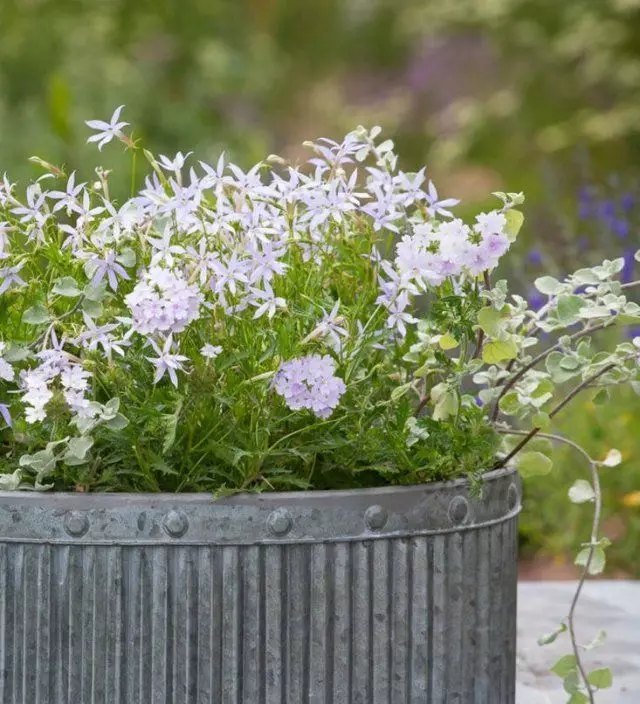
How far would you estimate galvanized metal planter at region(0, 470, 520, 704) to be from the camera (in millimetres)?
1618

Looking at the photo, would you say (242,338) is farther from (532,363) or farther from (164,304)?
(532,363)

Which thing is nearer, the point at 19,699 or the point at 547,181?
the point at 19,699

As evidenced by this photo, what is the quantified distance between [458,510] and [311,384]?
0.96 feet

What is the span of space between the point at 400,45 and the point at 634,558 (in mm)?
14038

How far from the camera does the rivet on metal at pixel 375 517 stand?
5.41 feet

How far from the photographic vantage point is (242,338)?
170 centimetres

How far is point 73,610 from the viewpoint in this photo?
164cm

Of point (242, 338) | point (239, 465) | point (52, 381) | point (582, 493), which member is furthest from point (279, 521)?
point (582, 493)

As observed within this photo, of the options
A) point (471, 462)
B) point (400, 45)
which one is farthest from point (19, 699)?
point (400, 45)

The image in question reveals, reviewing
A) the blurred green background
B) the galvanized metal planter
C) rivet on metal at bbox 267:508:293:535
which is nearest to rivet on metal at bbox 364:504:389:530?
the galvanized metal planter

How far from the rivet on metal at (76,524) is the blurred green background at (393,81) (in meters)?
6.14

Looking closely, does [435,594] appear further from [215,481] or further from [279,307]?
[279,307]

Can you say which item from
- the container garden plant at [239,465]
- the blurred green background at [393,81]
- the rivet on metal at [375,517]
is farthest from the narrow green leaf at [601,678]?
the blurred green background at [393,81]

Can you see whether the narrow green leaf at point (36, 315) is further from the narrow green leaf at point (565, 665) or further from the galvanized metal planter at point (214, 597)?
the narrow green leaf at point (565, 665)
